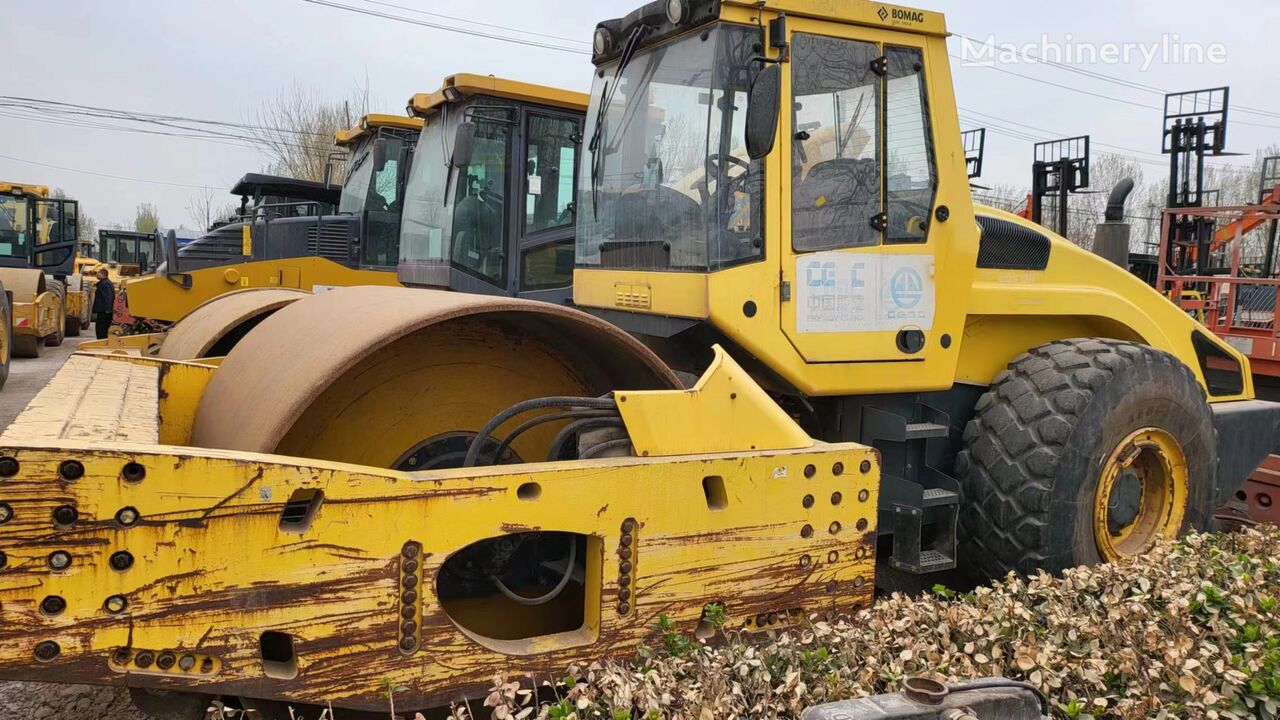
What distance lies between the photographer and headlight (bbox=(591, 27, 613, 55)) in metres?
4.17

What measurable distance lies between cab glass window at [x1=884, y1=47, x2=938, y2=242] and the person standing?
17.6 m

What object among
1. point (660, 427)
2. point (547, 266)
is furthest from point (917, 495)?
point (547, 266)

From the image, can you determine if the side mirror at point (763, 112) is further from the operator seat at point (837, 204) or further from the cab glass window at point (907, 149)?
the cab glass window at point (907, 149)

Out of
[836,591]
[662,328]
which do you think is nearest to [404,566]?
[836,591]

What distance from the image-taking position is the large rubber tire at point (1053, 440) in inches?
147

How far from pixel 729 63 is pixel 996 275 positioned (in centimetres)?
153

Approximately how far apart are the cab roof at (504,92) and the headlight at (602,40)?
3.69 metres

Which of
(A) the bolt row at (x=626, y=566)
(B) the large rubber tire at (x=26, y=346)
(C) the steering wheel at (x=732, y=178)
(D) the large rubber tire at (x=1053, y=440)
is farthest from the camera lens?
(B) the large rubber tire at (x=26, y=346)

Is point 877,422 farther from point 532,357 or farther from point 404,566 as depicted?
point 404,566

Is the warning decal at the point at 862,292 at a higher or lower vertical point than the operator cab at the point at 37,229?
lower

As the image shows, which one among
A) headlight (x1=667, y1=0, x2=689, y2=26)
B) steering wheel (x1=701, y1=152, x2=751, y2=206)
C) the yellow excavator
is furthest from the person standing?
steering wheel (x1=701, y1=152, x2=751, y2=206)

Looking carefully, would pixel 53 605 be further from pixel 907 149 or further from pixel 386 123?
pixel 386 123

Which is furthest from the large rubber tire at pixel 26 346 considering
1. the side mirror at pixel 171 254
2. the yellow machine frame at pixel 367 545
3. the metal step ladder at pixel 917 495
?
the metal step ladder at pixel 917 495

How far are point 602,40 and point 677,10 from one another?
636 millimetres
